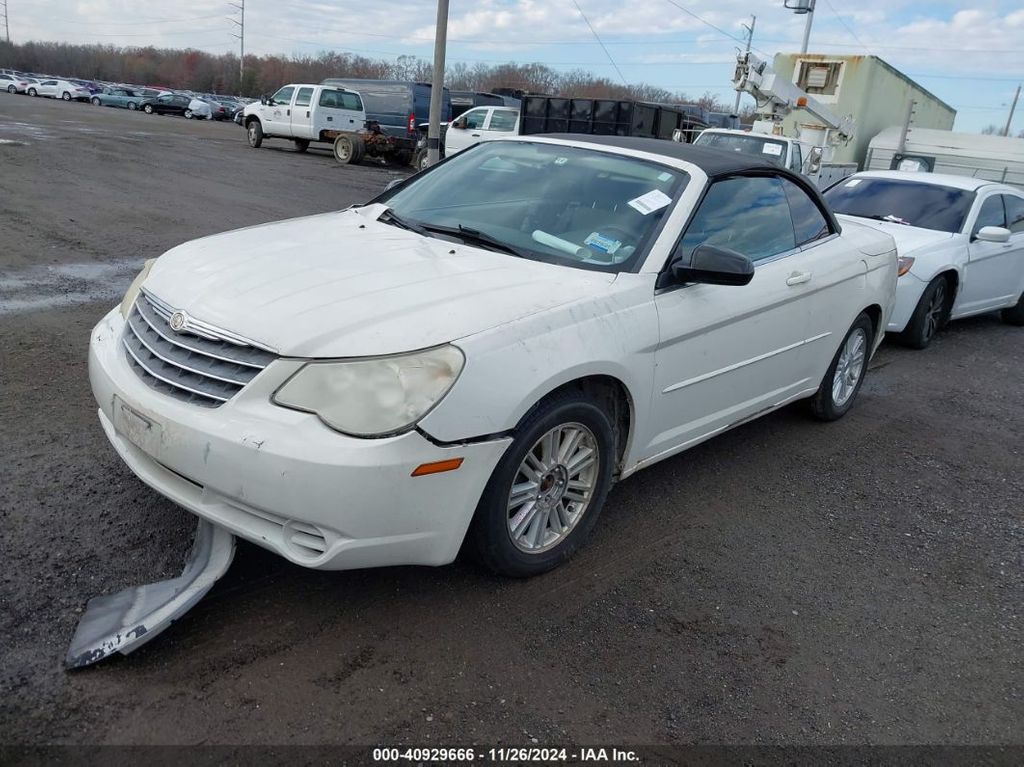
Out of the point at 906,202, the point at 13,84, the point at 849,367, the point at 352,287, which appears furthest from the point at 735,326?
the point at 13,84

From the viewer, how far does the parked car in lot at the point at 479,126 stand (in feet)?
68.5

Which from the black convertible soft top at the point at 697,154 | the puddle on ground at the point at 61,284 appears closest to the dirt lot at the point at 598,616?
the puddle on ground at the point at 61,284

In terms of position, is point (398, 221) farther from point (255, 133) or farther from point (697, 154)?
point (255, 133)

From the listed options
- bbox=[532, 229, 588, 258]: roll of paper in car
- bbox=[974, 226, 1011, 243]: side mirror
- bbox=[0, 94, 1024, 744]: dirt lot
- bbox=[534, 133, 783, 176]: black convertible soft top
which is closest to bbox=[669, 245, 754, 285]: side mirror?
bbox=[532, 229, 588, 258]: roll of paper in car

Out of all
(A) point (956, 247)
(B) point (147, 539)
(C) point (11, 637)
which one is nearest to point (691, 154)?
A: (B) point (147, 539)

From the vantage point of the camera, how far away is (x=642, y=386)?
11.5 ft

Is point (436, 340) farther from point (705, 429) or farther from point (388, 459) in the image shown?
point (705, 429)

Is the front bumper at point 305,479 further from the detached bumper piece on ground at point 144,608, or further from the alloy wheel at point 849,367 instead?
the alloy wheel at point 849,367

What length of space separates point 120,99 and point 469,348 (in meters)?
57.2

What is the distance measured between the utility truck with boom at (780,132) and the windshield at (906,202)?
3830 millimetres

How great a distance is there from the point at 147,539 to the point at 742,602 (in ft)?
7.77

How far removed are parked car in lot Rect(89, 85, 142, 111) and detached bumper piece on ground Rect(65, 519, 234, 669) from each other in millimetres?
55441

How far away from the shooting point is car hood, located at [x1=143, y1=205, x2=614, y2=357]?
2797 mm

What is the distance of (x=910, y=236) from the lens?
26.4ft
